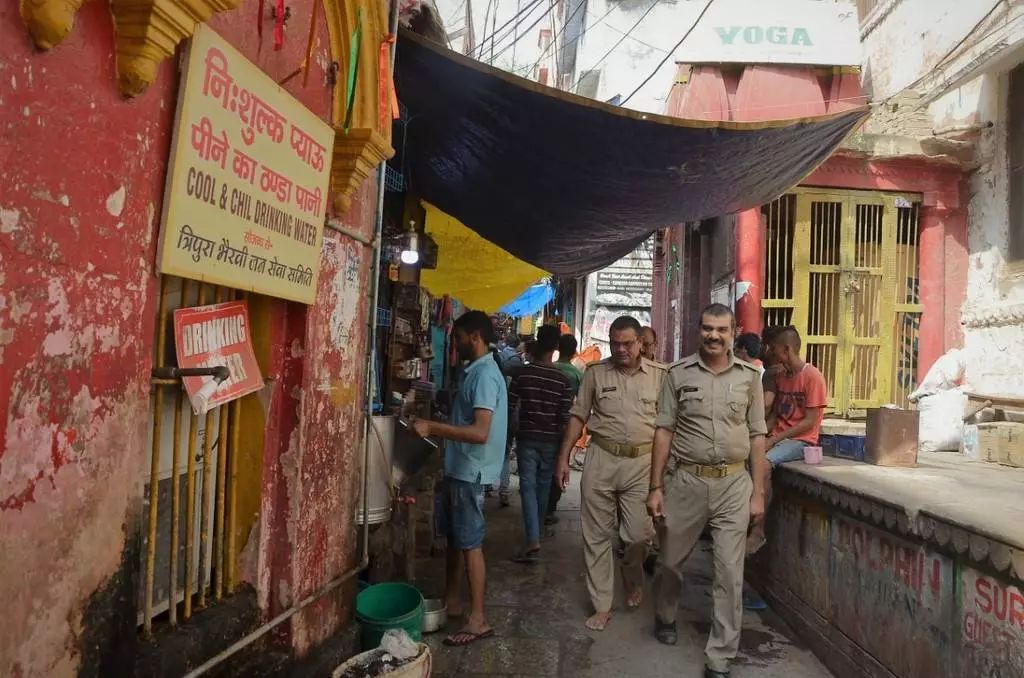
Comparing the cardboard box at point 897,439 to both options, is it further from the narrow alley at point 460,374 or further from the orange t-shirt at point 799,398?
the orange t-shirt at point 799,398

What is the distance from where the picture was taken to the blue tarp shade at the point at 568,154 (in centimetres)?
385

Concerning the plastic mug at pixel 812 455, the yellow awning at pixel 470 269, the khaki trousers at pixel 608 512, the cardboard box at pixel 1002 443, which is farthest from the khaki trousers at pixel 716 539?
the yellow awning at pixel 470 269

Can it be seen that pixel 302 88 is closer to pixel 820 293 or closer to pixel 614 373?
pixel 614 373


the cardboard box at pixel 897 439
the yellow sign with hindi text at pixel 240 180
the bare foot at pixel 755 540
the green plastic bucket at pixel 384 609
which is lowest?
the green plastic bucket at pixel 384 609

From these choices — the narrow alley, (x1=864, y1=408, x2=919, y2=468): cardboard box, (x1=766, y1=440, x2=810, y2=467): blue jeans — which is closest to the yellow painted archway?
the narrow alley

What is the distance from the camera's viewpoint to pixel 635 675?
3.58 meters

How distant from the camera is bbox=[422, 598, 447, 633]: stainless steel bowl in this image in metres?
3.92

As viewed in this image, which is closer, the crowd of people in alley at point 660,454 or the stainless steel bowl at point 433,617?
the crowd of people in alley at point 660,454

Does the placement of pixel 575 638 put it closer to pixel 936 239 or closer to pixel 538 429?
pixel 538 429

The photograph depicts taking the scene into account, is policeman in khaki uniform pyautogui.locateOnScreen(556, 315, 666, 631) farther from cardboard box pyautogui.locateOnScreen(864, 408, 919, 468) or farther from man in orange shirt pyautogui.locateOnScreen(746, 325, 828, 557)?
cardboard box pyautogui.locateOnScreen(864, 408, 919, 468)

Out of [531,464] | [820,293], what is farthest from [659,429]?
[820,293]

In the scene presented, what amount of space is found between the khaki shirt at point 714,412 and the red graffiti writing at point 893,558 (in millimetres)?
681

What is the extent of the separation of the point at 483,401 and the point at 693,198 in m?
2.90

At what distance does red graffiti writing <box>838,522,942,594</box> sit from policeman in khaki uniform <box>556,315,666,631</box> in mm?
1222
